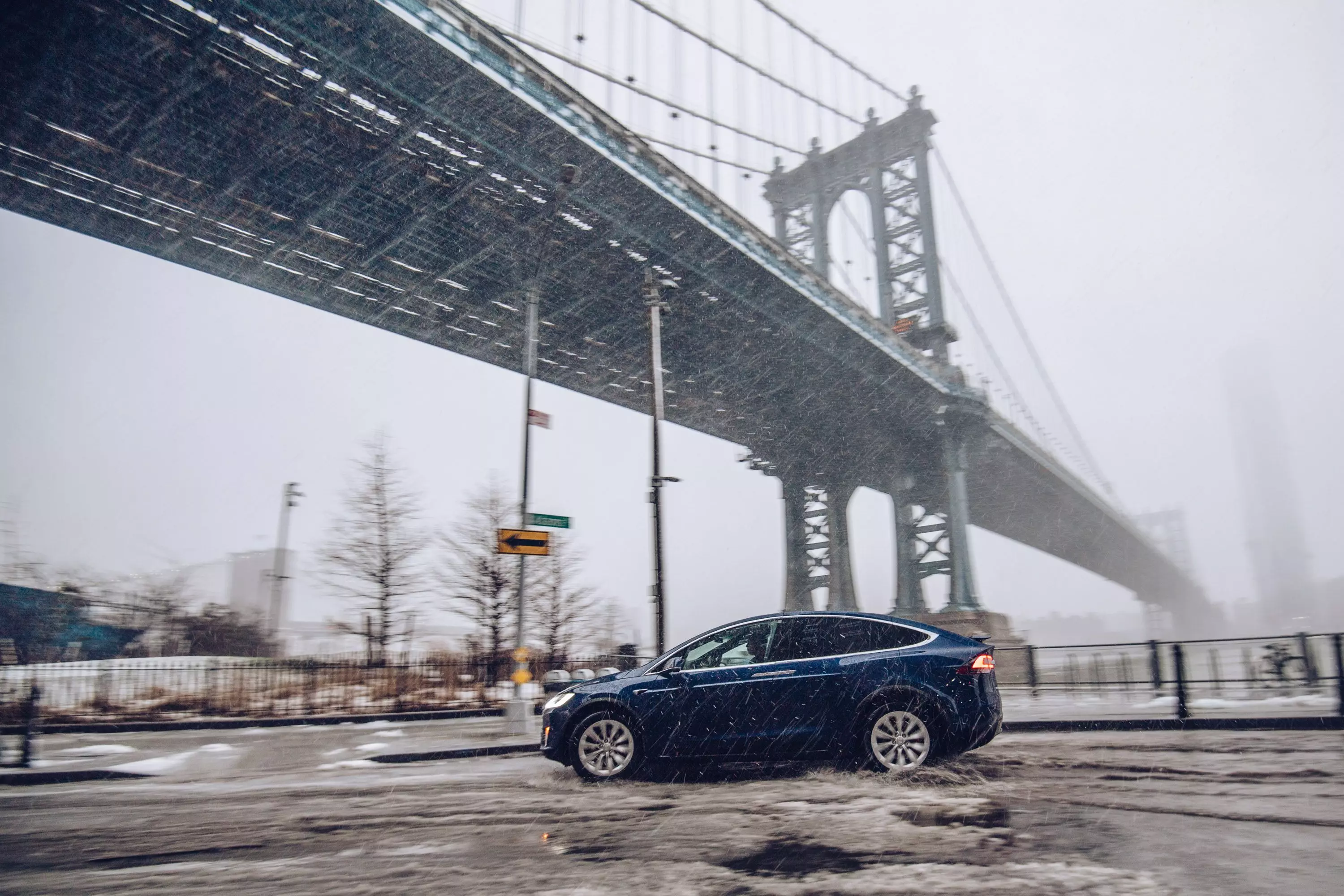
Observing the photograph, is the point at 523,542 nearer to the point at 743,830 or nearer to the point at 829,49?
the point at 743,830

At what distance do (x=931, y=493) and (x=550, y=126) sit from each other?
24781 millimetres

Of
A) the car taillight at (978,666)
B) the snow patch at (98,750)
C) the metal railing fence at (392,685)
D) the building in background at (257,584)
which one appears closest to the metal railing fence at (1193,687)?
the metal railing fence at (392,685)

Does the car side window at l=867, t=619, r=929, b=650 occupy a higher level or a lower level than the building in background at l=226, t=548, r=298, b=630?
lower

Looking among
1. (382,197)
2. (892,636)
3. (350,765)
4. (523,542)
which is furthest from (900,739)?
(382,197)

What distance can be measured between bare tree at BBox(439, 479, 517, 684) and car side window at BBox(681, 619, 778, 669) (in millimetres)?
19722

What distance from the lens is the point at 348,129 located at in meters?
18.5

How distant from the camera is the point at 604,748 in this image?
299 inches

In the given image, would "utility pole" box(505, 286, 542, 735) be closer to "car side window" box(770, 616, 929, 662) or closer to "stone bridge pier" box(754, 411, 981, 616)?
"car side window" box(770, 616, 929, 662)

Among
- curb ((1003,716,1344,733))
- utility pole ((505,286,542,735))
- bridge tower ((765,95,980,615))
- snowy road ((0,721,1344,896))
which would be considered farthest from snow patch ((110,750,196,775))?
bridge tower ((765,95,980,615))

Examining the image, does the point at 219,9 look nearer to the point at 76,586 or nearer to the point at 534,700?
the point at 534,700

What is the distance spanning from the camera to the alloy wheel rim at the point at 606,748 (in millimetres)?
7535

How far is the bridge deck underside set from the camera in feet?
52.0

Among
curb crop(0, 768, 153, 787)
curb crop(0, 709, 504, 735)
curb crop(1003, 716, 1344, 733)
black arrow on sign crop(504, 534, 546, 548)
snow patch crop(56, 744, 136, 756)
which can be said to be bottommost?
curb crop(0, 709, 504, 735)

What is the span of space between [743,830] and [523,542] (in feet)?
28.1
